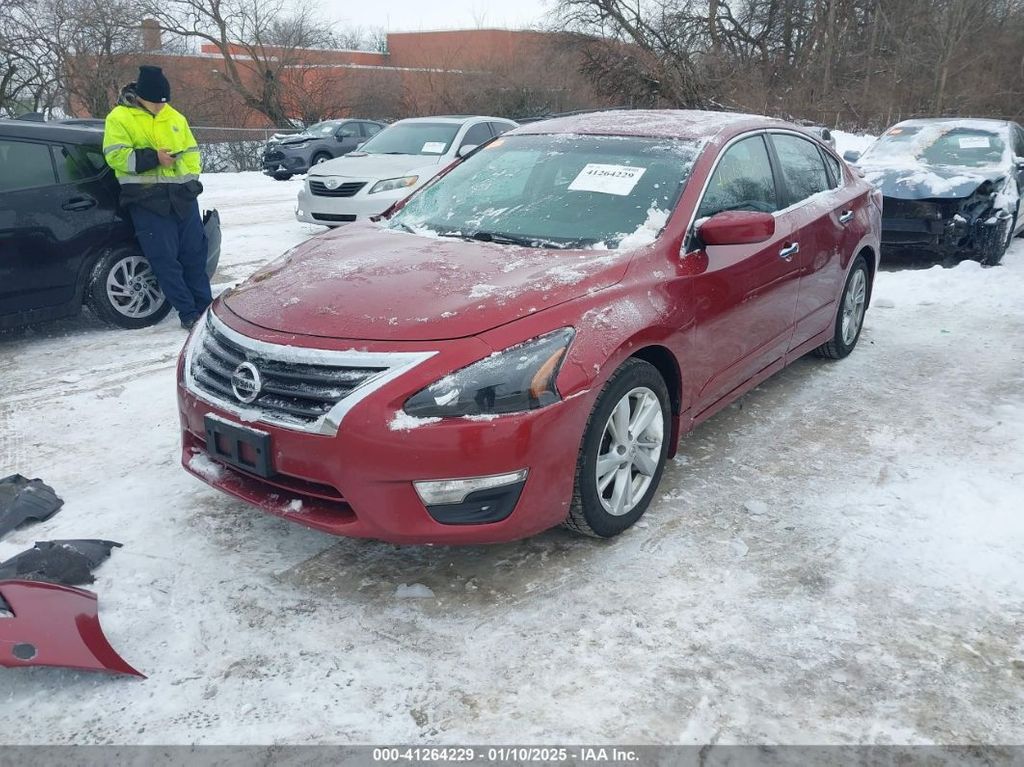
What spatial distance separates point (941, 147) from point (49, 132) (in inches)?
350

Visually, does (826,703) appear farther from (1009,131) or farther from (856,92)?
(856,92)

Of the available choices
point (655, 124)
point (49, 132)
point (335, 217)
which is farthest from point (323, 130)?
point (655, 124)

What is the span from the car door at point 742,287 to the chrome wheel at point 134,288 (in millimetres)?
4403

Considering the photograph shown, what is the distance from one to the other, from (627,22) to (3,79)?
22.1 m

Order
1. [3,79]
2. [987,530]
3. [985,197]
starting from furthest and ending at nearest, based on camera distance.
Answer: [3,79]
[985,197]
[987,530]

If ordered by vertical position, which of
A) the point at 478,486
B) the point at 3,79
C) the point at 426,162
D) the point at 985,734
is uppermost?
the point at 3,79

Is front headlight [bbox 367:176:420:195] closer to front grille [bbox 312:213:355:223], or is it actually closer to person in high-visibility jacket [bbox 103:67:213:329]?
front grille [bbox 312:213:355:223]

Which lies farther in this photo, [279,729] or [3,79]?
[3,79]

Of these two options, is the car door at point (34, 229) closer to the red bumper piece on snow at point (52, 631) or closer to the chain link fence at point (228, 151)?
the red bumper piece on snow at point (52, 631)

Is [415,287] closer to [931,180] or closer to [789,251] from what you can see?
[789,251]

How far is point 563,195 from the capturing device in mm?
3814

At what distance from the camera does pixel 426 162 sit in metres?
10.3

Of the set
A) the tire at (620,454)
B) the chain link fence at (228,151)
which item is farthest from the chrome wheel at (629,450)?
the chain link fence at (228,151)

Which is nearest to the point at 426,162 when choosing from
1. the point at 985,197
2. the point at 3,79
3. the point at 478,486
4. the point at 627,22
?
the point at 985,197
